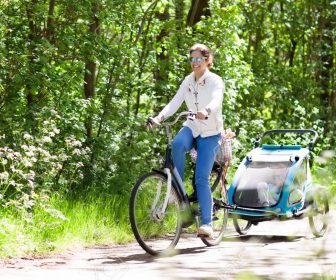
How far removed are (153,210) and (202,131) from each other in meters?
0.98

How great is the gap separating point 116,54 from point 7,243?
168 inches

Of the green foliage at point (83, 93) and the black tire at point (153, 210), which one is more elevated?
the green foliage at point (83, 93)

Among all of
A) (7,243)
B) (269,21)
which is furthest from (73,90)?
(269,21)

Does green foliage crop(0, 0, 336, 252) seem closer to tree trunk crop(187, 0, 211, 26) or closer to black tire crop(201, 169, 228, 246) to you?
tree trunk crop(187, 0, 211, 26)

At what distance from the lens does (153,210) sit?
24.7 ft

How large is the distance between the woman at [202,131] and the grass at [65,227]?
4.01 ft

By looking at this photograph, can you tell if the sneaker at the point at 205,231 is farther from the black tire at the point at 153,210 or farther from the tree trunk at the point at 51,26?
the tree trunk at the point at 51,26

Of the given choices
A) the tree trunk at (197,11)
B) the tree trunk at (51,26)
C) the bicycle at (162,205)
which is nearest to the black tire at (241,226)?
the bicycle at (162,205)

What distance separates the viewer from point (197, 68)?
7.89m

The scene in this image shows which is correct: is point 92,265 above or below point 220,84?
below

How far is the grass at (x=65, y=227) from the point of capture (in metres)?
7.16

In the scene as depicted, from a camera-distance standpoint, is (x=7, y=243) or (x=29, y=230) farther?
(x=29, y=230)

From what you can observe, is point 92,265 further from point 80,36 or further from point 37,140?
point 80,36

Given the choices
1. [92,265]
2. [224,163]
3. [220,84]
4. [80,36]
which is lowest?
[92,265]
